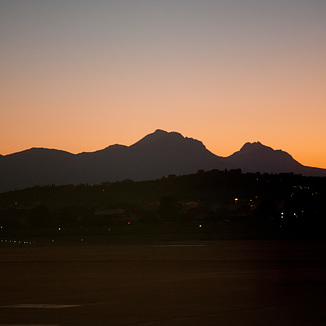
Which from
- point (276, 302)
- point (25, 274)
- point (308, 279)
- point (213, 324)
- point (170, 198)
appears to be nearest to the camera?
point (213, 324)

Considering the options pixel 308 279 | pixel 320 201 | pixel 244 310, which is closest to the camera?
pixel 244 310

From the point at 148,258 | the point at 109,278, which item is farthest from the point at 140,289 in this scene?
the point at 148,258

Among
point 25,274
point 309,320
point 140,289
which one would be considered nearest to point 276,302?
point 309,320

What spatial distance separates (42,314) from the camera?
1633 cm

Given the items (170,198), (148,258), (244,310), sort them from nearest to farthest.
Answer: (244,310)
(148,258)
(170,198)

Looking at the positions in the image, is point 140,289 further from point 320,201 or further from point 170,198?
point 170,198

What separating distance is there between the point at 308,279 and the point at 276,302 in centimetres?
675

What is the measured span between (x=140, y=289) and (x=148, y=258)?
51.6 feet

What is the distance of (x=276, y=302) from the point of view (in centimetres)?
1764

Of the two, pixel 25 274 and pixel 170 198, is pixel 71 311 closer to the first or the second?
pixel 25 274

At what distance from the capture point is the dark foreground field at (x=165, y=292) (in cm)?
1528

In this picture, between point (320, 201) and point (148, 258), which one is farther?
point (320, 201)

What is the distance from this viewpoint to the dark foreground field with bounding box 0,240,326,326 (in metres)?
15.3

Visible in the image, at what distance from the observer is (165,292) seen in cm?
2027
